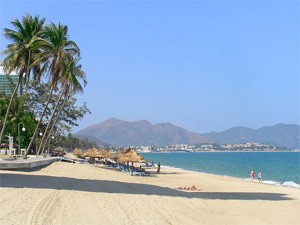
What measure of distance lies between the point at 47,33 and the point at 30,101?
3017 cm

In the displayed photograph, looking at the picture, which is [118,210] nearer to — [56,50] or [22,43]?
[22,43]

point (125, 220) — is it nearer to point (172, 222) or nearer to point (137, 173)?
point (172, 222)

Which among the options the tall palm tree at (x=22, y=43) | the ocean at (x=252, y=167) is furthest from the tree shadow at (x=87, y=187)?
the ocean at (x=252, y=167)

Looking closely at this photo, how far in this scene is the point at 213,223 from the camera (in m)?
11.1

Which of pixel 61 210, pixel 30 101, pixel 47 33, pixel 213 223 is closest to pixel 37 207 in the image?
→ pixel 61 210

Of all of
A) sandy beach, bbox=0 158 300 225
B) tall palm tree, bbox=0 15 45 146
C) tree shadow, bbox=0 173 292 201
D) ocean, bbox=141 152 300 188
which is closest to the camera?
sandy beach, bbox=0 158 300 225

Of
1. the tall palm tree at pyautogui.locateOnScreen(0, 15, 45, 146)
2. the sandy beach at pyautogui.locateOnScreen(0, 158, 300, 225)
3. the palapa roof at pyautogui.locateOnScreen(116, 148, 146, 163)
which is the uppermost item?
→ the tall palm tree at pyautogui.locateOnScreen(0, 15, 45, 146)

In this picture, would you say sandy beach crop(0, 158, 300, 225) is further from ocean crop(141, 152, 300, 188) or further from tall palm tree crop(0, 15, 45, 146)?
ocean crop(141, 152, 300, 188)

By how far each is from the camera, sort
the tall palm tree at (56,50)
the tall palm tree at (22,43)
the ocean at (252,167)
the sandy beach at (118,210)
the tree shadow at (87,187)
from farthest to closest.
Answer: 1. the ocean at (252,167)
2. the tall palm tree at (56,50)
3. the tall palm tree at (22,43)
4. the tree shadow at (87,187)
5. the sandy beach at (118,210)

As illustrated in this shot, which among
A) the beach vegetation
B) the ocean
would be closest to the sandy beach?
the beach vegetation

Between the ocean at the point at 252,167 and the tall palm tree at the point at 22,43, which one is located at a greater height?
the tall palm tree at the point at 22,43

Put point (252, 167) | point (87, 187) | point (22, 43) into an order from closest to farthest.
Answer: point (87, 187) → point (22, 43) → point (252, 167)

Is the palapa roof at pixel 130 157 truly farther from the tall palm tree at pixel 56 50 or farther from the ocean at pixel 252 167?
the ocean at pixel 252 167

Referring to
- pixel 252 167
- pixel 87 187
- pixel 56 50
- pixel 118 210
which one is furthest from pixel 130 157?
pixel 252 167
